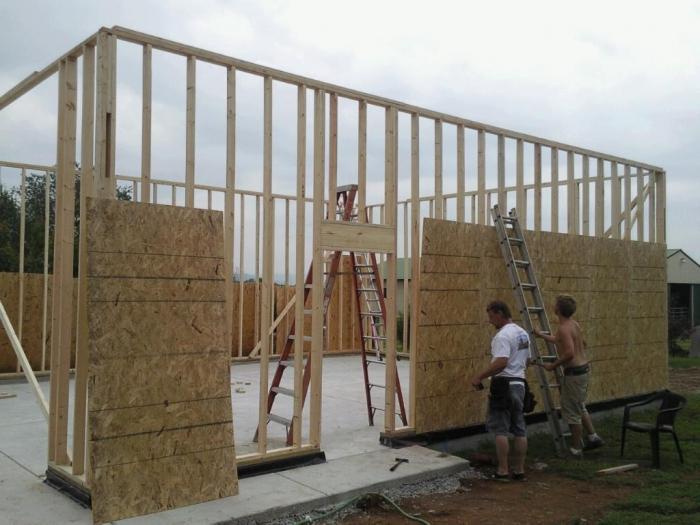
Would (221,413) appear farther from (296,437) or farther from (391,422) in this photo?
(391,422)

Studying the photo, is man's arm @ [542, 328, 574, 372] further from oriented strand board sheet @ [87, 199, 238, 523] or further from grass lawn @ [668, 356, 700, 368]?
grass lawn @ [668, 356, 700, 368]

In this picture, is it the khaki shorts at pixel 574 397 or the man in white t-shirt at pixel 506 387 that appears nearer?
the man in white t-shirt at pixel 506 387

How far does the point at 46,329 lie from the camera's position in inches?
421

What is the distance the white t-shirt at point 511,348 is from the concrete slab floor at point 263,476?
101cm

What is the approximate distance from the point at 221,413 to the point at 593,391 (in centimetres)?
534

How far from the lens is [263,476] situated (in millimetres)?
5242

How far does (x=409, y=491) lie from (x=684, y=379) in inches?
363

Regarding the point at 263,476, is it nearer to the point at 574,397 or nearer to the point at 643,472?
the point at 574,397

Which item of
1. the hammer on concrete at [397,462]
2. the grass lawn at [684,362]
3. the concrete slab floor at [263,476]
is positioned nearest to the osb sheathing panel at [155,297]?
the concrete slab floor at [263,476]

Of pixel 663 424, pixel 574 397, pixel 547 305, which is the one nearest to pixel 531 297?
pixel 547 305

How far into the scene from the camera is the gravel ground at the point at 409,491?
180 inches

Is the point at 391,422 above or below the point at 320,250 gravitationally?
below

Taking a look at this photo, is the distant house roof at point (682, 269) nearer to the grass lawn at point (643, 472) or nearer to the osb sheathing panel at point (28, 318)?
the grass lawn at point (643, 472)

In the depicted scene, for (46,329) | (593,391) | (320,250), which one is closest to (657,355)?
(593,391)
